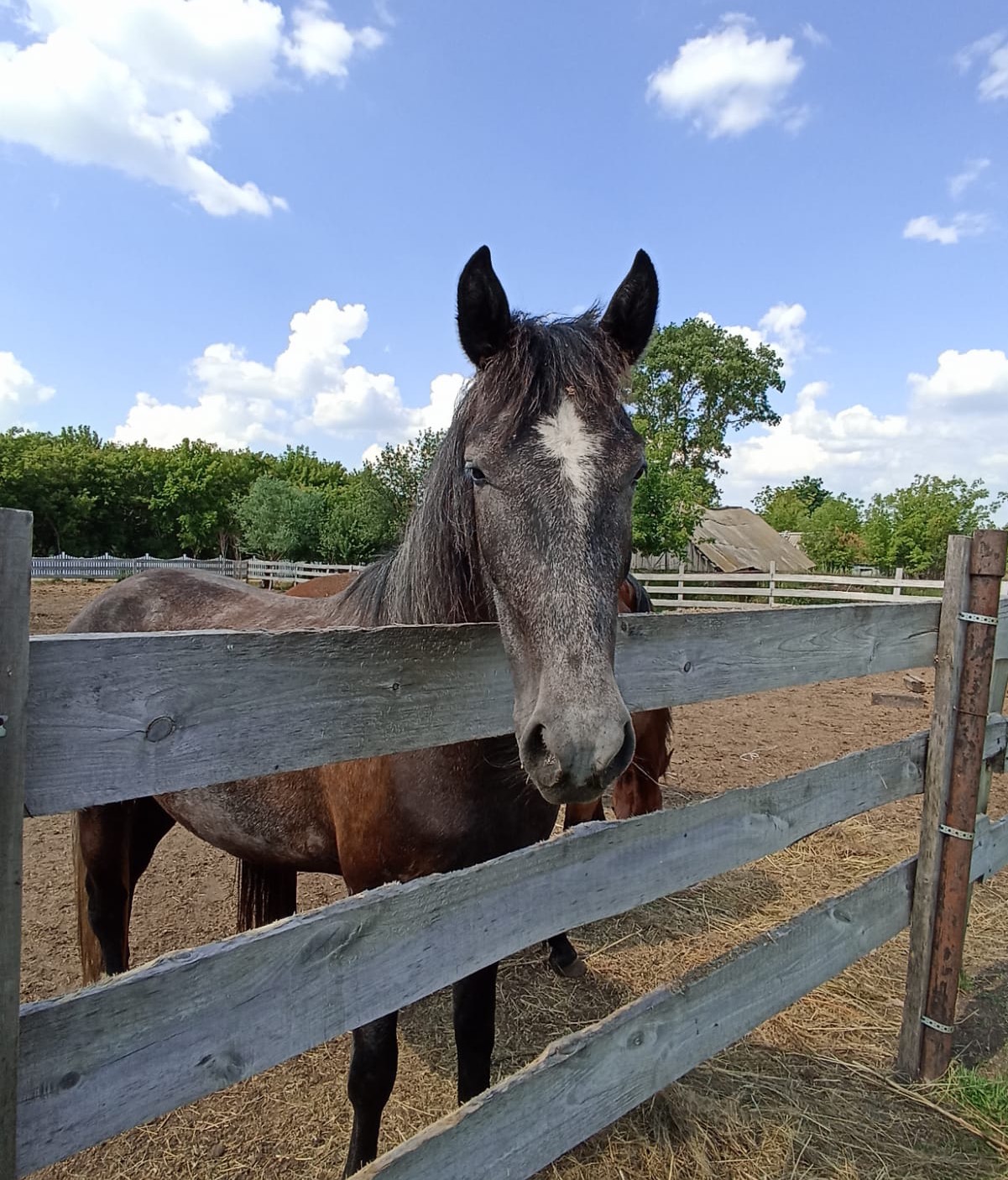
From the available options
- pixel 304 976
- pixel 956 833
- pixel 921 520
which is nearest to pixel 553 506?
pixel 304 976

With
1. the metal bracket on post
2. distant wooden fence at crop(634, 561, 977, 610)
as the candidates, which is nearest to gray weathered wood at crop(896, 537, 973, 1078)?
the metal bracket on post

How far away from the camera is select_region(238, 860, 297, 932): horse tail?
10.2 feet

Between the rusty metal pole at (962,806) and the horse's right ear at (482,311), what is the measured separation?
2.03 metres

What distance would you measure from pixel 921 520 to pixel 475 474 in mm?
31504

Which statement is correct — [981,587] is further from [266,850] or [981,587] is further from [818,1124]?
[266,850]

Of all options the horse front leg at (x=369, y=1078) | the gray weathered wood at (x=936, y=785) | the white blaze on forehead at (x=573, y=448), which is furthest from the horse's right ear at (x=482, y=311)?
the gray weathered wood at (x=936, y=785)

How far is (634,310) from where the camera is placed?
1978mm

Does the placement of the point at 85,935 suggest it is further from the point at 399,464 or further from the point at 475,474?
the point at 399,464

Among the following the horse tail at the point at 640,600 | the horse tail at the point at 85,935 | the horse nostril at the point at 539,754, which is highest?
the horse tail at the point at 640,600

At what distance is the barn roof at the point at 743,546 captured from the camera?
42.8 meters

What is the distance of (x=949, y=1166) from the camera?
7.83 feet

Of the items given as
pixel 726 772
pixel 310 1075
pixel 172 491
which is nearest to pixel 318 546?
pixel 172 491

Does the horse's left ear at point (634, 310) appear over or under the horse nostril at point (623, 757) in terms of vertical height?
over

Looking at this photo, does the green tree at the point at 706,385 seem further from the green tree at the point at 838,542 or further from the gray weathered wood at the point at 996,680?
the gray weathered wood at the point at 996,680
